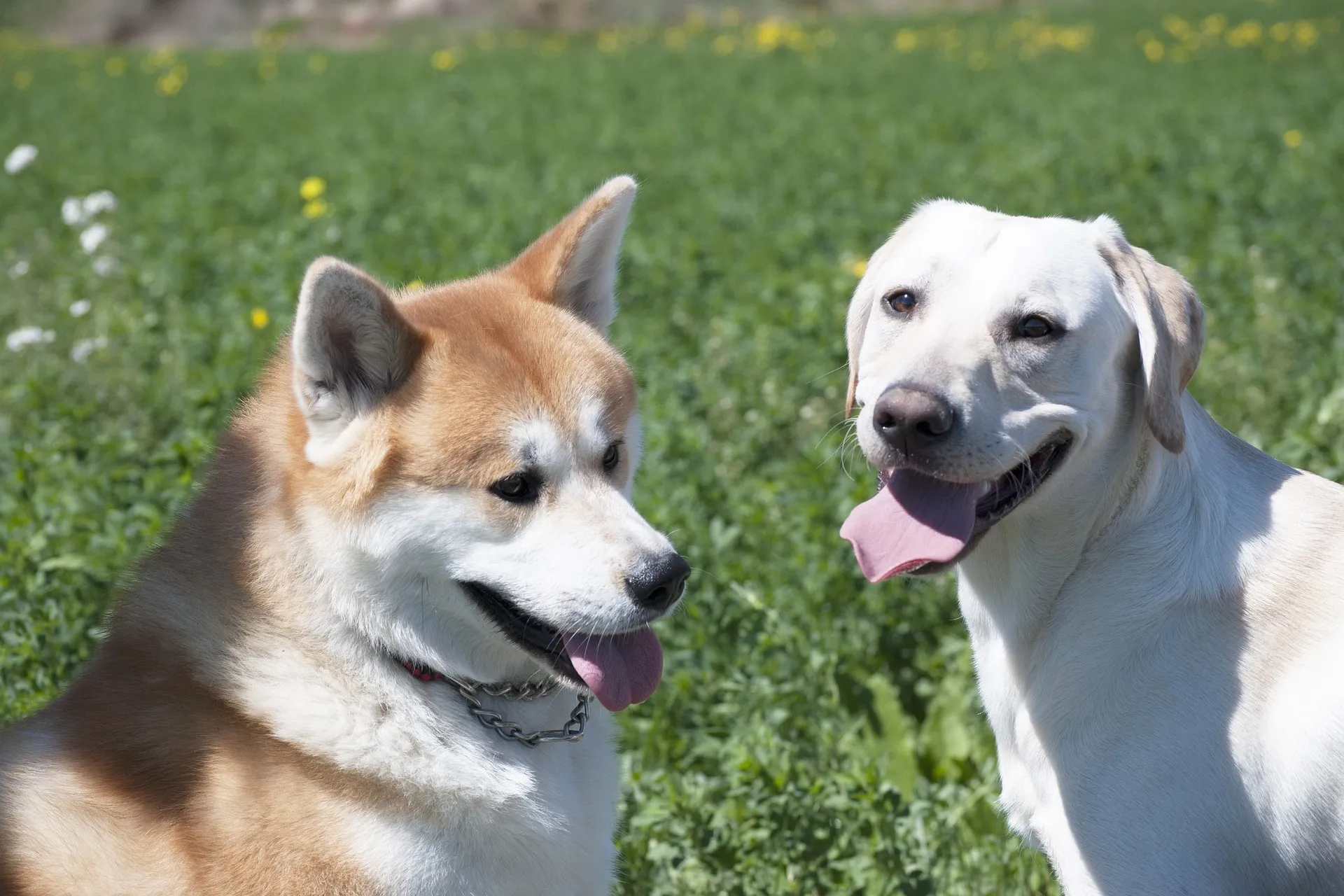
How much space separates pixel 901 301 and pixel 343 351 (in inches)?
50.4

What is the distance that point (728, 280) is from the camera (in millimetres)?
7770

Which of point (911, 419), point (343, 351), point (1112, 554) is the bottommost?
point (1112, 554)

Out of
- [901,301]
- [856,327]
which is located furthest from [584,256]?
[901,301]

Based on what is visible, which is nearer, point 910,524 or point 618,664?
point 910,524

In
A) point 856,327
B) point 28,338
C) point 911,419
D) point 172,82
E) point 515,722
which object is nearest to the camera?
point 911,419

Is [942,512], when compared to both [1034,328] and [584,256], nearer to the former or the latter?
[1034,328]

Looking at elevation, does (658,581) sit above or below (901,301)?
below

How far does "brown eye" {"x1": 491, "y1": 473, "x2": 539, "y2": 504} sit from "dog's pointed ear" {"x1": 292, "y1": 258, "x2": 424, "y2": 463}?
12.7 inches

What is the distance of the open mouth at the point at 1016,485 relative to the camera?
2.71 meters

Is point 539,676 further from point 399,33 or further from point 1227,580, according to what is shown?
point 399,33

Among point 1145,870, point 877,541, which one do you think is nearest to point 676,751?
point 877,541

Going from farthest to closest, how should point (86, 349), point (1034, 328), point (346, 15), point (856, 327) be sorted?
1. point (346, 15)
2. point (86, 349)
3. point (856, 327)
4. point (1034, 328)

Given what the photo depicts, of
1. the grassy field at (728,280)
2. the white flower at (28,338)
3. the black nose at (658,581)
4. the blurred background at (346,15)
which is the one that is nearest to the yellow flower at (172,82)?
the grassy field at (728,280)

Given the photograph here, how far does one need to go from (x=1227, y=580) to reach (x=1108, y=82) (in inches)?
530
